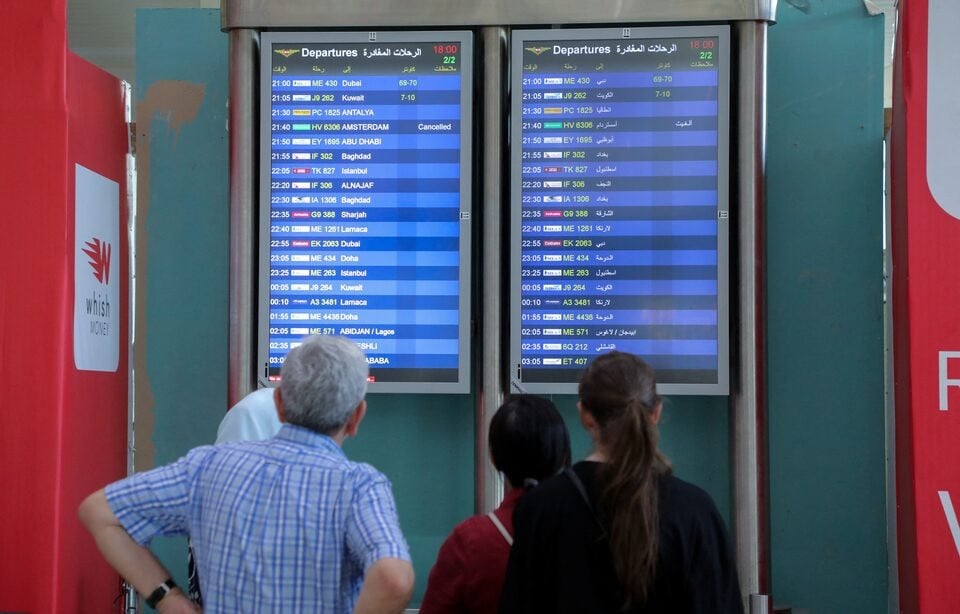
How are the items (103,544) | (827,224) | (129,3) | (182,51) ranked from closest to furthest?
(103,544)
(827,224)
(182,51)
(129,3)

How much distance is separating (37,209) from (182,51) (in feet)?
2.68

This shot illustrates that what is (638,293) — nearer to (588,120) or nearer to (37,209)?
(588,120)

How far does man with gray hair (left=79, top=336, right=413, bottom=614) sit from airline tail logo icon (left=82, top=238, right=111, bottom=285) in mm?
1860

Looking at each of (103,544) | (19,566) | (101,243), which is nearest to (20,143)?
(101,243)

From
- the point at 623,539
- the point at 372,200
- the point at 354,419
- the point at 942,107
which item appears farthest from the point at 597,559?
the point at 372,200

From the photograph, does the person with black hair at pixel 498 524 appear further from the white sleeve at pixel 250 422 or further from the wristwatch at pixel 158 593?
the white sleeve at pixel 250 422

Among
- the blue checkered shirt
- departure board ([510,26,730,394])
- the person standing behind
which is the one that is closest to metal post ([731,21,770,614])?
departure board ([510,26,730,394])

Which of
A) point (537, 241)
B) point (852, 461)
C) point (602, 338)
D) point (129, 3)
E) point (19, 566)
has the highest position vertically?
point (129, 3)

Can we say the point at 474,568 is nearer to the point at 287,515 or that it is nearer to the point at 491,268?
the point at 287,515

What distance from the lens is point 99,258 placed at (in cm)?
391

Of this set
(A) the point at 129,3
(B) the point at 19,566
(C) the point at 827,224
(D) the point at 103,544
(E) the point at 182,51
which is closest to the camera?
(D) the point at 103,544

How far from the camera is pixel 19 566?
3.56 m

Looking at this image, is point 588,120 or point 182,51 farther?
point 182,51

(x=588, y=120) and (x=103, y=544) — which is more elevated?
(x=588, y=120)
